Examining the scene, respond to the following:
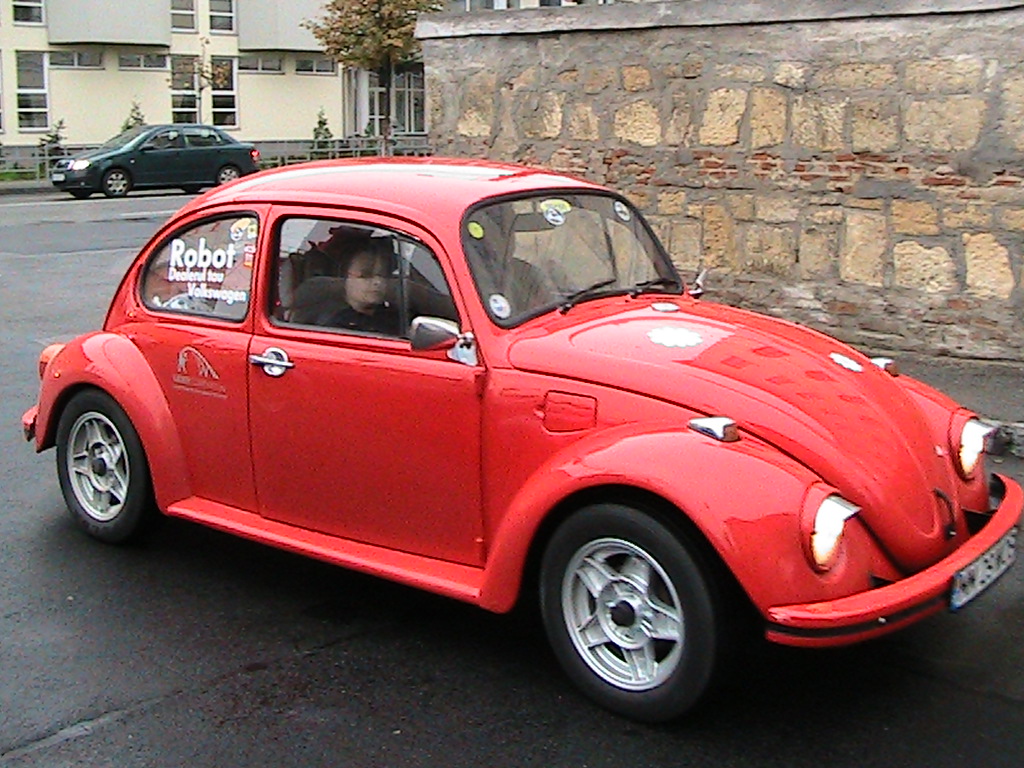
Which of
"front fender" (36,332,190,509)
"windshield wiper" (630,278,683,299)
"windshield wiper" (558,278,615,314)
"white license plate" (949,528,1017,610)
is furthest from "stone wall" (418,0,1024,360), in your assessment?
"front fender" (36,332,190,509)

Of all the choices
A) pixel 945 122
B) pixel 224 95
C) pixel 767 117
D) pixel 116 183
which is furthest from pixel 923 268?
pixel 224 95

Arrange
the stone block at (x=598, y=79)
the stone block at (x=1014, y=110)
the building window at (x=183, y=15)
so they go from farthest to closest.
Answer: the building window at (x=183, y=15) → the stone block at (x=598, y=79) → the stone block at (x=1014, y=110)

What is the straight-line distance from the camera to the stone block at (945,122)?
8.66 m

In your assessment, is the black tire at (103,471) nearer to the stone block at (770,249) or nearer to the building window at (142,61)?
the stone block at (770,249)

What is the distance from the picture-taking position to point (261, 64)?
41.8 m

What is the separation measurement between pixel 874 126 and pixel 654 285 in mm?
4309

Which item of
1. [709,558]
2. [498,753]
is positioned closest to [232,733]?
[498,753]

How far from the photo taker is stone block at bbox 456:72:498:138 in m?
11.3

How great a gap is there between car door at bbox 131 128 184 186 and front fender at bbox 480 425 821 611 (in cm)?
2706

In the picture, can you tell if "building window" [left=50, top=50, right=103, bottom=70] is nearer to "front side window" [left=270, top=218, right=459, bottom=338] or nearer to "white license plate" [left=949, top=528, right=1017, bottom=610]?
"front side window" [left=270, top=218, right=459, bottom=338]

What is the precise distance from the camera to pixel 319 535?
5.11m

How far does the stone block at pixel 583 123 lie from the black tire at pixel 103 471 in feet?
19.0

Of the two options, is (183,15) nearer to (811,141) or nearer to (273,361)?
(811,141)

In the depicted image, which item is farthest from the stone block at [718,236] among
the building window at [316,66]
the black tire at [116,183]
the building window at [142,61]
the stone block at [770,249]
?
the building window at [316,66]
